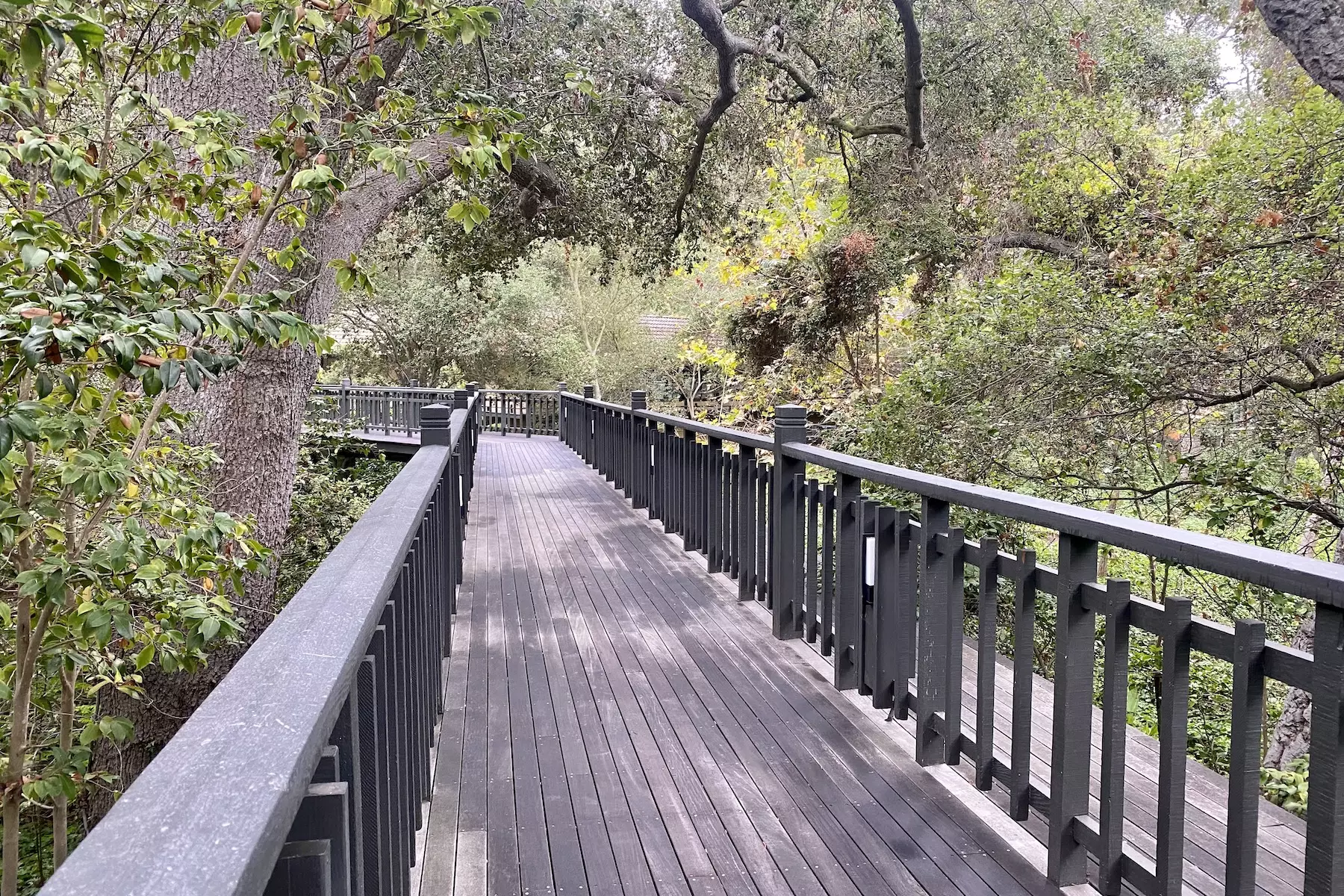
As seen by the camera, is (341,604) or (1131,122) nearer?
(341,604)

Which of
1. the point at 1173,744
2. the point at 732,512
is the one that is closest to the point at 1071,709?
the point at 1173,744

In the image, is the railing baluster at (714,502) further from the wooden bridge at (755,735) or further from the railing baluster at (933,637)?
the railing baluster at (933,637)

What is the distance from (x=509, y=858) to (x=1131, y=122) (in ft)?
31.8

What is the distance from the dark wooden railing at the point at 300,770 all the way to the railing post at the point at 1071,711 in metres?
1.46

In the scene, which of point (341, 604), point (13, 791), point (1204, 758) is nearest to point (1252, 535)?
point (1204, 758)

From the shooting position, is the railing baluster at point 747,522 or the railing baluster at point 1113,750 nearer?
the railing baluster at point 1113,750

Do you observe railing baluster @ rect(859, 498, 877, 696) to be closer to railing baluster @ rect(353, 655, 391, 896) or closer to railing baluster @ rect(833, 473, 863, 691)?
railing baluster @ rect(833, 473, 863, 691)

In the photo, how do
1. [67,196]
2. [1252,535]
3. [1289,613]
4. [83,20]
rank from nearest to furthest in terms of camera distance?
[83,20], [67,196], [1252,535], [1289,613]

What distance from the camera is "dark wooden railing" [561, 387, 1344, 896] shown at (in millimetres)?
1526

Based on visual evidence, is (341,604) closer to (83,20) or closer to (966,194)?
(83,20)

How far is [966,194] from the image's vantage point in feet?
33.9

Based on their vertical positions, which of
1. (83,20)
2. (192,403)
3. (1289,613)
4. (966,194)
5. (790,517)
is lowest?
(1289,613)

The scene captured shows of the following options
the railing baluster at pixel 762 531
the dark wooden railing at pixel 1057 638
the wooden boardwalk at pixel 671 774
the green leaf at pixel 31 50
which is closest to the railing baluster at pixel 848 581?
the dark wooden railing at pixel 1057 638

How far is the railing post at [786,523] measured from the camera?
12.7 feet
